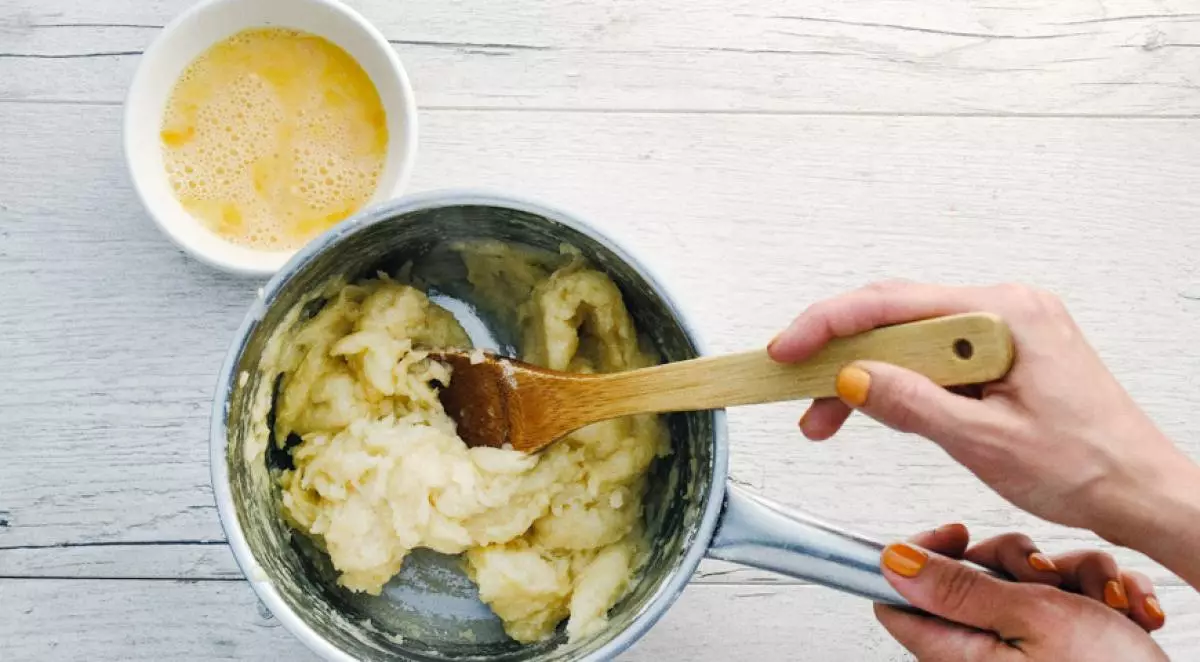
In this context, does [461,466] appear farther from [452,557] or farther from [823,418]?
[823,418]

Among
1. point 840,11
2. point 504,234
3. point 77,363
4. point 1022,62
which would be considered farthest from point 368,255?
point 1022,62

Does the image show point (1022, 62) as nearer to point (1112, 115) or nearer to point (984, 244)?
point (1112, 115)

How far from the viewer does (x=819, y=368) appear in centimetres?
94

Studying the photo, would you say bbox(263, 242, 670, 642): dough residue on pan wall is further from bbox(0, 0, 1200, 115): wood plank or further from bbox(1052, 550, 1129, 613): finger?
bbox(1052, 550, 1129, 613): finger

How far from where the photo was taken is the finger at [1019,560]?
111 cm

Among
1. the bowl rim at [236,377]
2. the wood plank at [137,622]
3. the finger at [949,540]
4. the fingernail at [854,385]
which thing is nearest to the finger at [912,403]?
the fingernail at [854,385]

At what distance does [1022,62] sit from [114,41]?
1191 millimetres

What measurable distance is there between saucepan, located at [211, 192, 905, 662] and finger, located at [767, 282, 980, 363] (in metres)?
0.12

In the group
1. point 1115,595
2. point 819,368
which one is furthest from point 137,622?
point 1115,595

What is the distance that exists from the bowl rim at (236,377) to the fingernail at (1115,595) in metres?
0.45

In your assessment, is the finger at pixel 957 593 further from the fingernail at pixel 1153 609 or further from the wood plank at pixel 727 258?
the wood plank at pixel 727 258

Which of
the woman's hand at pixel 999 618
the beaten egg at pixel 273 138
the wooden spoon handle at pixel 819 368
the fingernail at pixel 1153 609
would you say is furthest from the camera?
Result: the beaten egg at pixel 273 138

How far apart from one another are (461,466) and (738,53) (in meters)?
0.65

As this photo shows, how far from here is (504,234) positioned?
1187 millimetres
